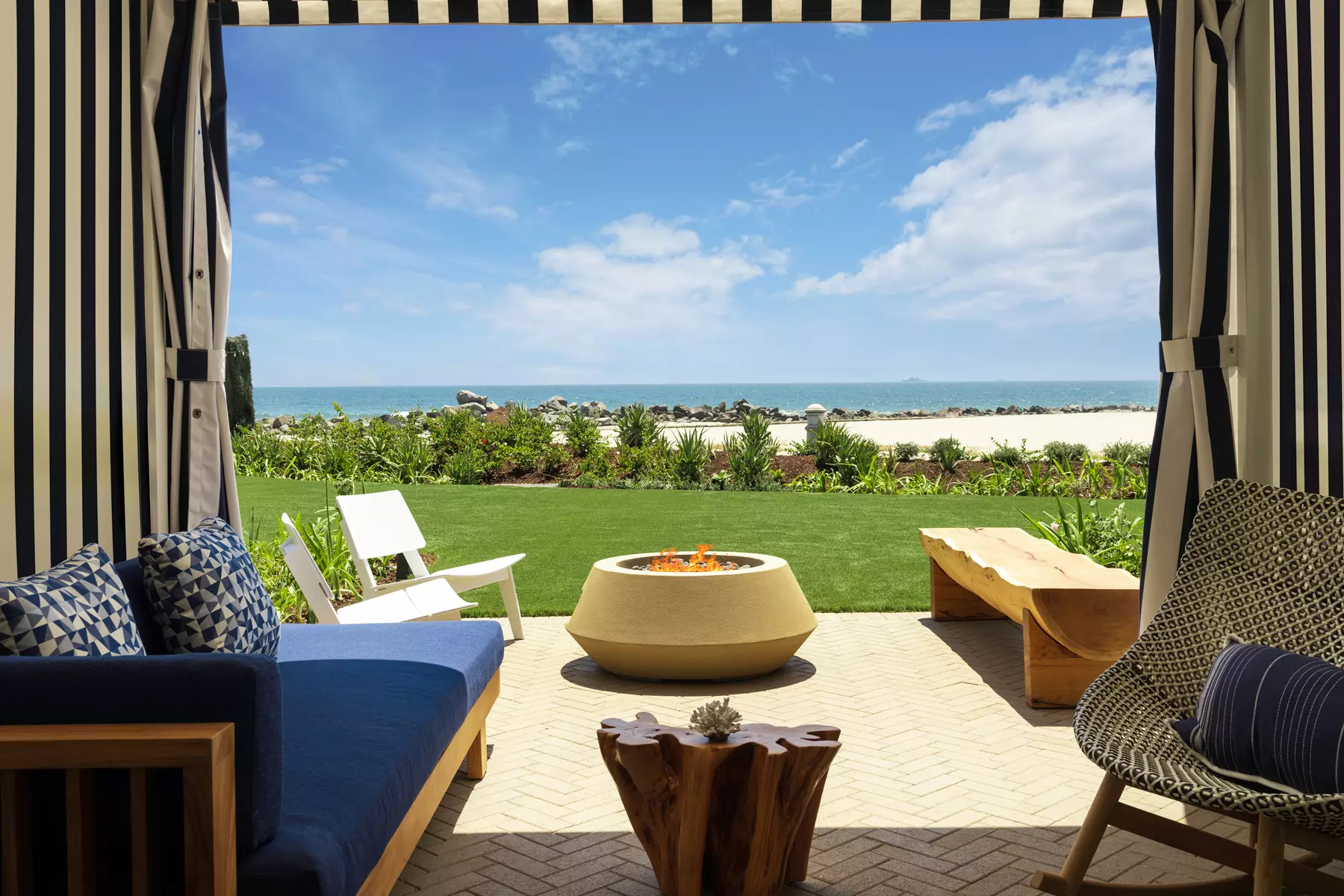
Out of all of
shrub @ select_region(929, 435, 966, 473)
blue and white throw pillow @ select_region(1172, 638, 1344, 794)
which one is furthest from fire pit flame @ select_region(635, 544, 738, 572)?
shrub @ select_region(929, 435, 966, 473)

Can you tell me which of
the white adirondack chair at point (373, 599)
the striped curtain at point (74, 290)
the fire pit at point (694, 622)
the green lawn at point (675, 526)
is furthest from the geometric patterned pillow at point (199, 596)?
the green lawn at point (675, 526)

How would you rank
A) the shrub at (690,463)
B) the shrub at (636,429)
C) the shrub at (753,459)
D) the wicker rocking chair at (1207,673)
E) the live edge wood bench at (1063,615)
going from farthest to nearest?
the shrub at (636,429)
the shrub at (690,463)
the shrub at (753,459)
the live edge wood bench at (1063,615)
the wicker rocking chair at (1207,673)

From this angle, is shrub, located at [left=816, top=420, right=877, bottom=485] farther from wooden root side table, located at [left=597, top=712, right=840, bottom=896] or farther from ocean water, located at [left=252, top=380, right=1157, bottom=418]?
ocean water, located at [left=252, top=380, right=1157, bottom=418]

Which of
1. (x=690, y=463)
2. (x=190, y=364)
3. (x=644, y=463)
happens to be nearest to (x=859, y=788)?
(x=190, y=364)

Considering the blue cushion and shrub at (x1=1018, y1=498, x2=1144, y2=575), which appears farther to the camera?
shrub at (x1=1018, y1=498, x2=1144, y2=575)

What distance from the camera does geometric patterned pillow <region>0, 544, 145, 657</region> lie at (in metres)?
1.97

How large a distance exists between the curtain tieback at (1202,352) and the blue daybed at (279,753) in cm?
276

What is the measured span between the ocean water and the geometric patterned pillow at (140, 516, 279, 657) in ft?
158

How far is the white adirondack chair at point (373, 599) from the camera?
4.21m

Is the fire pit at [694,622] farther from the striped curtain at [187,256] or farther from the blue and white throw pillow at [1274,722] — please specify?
the blue and white throw pillow at [1274,722]

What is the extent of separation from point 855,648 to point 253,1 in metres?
4.20

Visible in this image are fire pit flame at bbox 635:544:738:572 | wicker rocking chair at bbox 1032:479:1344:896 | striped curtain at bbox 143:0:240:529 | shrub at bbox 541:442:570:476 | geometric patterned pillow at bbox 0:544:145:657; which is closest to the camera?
geometric patterned pillow at bbox 0:544:145:657

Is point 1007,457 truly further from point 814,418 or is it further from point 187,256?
point 187,256

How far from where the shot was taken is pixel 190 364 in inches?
151
